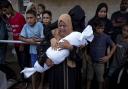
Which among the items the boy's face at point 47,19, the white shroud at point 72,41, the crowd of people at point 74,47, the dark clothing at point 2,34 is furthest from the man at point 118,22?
the dark clothing at point 2,34

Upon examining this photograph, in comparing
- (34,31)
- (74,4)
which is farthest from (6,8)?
(74,4)

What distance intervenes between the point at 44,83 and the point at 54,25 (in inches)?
48.1

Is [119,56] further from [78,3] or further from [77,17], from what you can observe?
[78,3]

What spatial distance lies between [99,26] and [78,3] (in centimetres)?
269

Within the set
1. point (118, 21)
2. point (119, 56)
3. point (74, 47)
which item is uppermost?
point (118, 21)

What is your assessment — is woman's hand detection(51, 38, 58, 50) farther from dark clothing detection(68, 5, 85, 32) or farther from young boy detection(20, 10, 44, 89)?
young boy detection(20, 10, 44, 89)

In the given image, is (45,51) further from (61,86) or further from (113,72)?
(113,72)

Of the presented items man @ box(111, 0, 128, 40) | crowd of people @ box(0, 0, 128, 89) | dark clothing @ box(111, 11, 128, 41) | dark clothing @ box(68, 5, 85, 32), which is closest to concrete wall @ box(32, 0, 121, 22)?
crowd of people @ box(0, 0, 128, 89)

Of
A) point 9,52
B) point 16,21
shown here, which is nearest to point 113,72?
point 16,21

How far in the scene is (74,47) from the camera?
14.6 ft

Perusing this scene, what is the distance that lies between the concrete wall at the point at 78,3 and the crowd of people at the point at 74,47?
4.08 ft

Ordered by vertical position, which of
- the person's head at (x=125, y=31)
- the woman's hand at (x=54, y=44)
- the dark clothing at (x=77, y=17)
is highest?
the dark clothing at (x=77, y=17)

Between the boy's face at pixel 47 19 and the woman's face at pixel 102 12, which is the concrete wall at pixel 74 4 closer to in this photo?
the woman's face at pixel 102 12

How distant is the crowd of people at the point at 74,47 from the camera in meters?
4.55
